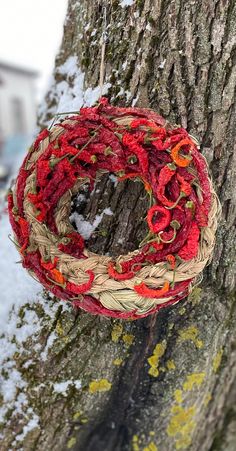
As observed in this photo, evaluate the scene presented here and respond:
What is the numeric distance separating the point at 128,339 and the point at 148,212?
0.53m

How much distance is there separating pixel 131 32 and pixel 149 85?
168 millimetres

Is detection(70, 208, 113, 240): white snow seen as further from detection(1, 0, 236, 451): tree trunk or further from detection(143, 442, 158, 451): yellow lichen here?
detection(143, 442, 158, 451): yellow lichen

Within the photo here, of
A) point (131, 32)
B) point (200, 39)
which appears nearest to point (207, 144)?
point (200, 39)

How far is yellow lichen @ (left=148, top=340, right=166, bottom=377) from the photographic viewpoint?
1.54 m

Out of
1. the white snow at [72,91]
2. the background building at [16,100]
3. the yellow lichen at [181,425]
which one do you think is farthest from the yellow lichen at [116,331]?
the background building at [16,100]

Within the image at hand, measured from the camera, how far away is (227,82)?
135 cm

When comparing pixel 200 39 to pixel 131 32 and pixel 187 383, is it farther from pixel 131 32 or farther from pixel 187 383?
pixel 187 383

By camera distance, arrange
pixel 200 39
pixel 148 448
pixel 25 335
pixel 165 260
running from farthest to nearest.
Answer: pixel 148 448 → pixel 25 335 → pixel 200 39 → pixel 165 260

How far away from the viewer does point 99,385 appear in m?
1.56

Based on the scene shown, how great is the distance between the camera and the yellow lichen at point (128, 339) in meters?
1.50

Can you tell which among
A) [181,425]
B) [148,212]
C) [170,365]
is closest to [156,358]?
[170,365]

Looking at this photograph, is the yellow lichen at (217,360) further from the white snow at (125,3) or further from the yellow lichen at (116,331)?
the white snow at (125,3)

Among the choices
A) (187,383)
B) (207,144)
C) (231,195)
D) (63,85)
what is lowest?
(187,383)

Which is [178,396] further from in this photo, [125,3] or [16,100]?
[16,100]
